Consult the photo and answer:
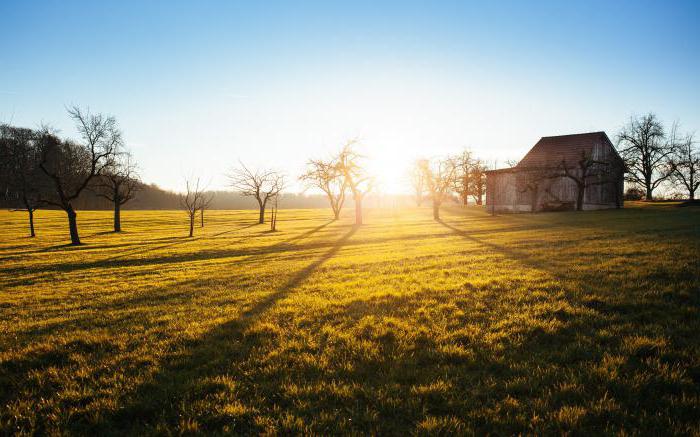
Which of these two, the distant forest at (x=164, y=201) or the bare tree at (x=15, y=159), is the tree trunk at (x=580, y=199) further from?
the bare tree at (x=15, y=159)

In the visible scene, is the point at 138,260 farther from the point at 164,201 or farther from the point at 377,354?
the point at 164,201

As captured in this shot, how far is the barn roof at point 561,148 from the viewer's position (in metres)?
42.3

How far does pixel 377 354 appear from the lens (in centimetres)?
513

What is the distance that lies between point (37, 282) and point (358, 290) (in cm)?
1382

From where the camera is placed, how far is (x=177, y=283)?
11.9m

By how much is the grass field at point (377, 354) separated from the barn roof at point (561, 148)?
37446 millimetres

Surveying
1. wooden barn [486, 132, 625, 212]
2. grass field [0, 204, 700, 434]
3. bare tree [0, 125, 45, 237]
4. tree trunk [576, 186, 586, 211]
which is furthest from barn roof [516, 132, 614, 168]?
bare tree [0, 125, 45, 237]

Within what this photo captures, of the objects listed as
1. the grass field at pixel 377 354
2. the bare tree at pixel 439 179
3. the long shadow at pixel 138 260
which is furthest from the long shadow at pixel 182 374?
the bare tree at pixel 439 179

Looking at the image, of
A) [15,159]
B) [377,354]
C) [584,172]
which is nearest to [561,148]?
[584,172]

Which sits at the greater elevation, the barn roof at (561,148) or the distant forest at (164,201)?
the barn roof at (561,148)

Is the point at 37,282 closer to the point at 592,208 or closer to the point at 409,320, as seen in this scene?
the point at 409,320

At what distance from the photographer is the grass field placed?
3.71 meters

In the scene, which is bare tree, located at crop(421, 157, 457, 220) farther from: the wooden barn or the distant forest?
the distant forest

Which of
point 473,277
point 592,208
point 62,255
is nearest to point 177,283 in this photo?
point 473,277
